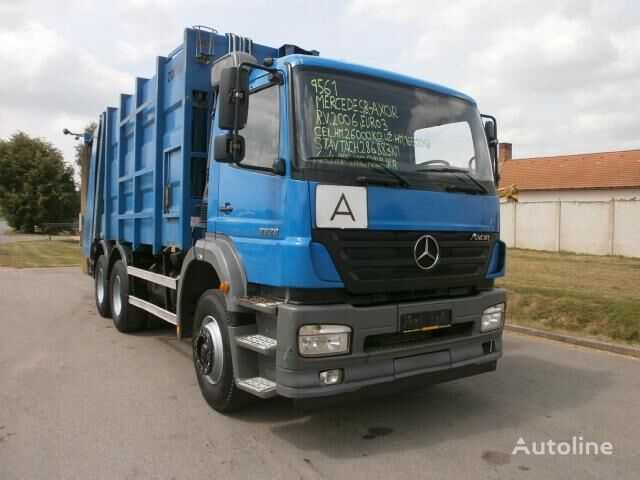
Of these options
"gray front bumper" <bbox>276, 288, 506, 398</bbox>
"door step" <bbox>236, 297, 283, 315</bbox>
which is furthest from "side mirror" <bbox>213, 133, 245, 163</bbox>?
"gray front bumper" <bbox>276, 288, 506, 398</bbox>

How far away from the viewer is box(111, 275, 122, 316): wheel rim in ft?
24.0

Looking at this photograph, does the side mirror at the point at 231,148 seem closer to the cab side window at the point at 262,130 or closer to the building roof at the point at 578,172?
the cab side window at the point at 262,130

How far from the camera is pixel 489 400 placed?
4664 mm

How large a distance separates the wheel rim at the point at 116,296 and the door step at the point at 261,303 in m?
4.05

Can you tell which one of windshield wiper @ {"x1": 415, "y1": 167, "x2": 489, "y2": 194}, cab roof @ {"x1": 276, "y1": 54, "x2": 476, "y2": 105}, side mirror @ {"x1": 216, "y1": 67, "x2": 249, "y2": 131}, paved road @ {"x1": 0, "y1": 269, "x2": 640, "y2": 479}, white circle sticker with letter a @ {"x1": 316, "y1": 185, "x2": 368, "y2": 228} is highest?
cab roof @ {"x1": 276, "y1": 54, "x2": 476, "y2": 105}

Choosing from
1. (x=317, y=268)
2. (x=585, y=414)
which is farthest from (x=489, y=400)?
(x=317, y=268)

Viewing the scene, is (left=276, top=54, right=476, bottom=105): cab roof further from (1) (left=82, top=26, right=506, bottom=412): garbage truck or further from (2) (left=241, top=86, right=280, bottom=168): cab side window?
(2) (left=241, top=86, right=280, bottom=168): cab side window

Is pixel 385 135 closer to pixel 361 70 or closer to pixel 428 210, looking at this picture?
pixel 361 70

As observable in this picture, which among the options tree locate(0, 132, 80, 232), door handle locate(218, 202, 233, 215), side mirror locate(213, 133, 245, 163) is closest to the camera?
side mirror locate(213, 133, 245, 163)

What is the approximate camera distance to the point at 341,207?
3508mm

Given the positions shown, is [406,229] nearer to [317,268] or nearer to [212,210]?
[317,268]

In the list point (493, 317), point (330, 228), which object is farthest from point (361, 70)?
point (493, 317)

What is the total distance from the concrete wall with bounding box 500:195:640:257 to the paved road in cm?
1511

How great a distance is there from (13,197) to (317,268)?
3719cm
